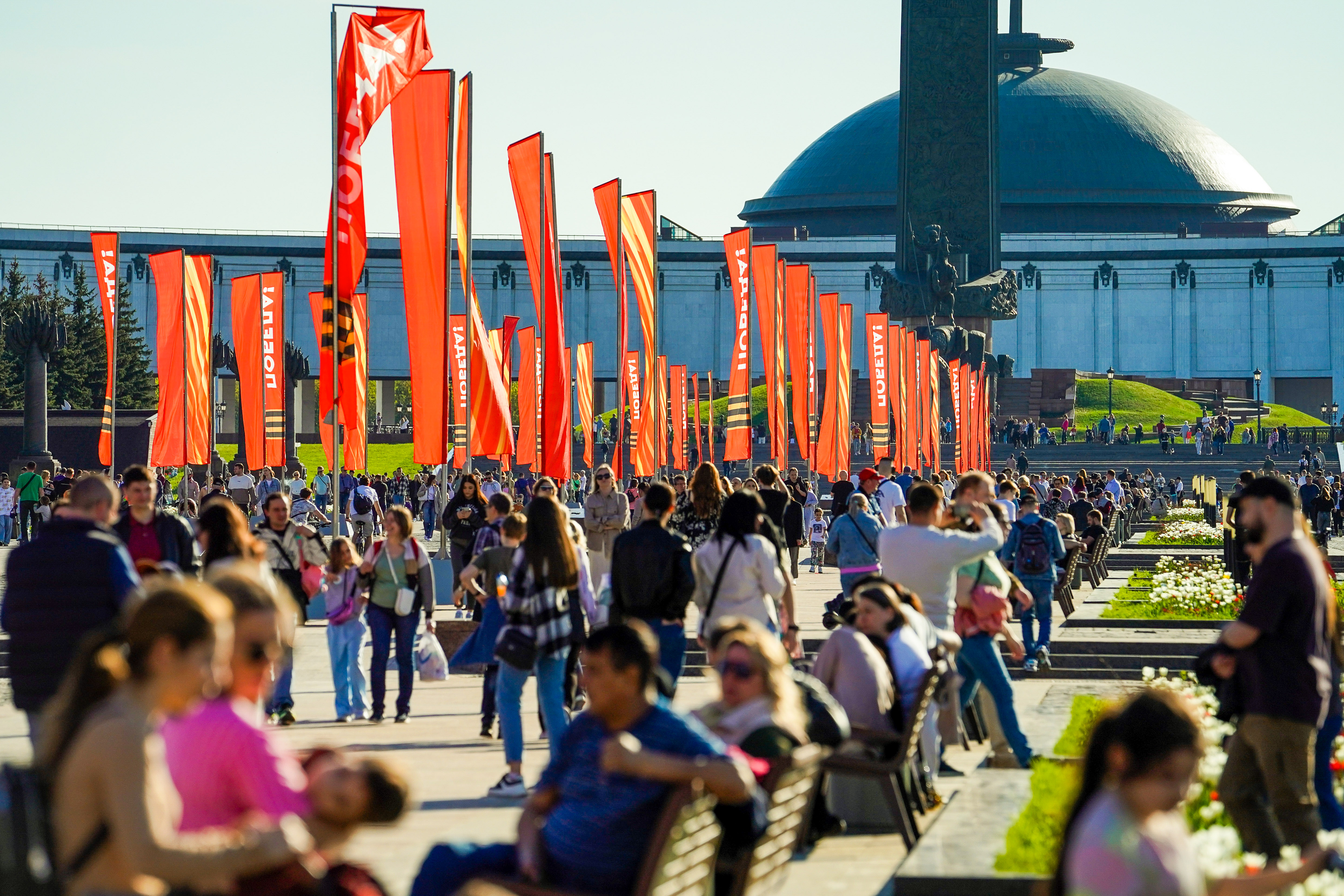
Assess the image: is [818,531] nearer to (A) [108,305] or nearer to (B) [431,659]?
(A) [108,305]

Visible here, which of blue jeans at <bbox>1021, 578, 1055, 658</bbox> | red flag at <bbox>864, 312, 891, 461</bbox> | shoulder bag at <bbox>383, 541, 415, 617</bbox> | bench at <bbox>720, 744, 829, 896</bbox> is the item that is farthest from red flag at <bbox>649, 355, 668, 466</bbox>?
bench at <bbox>720, 744, 829, 896</bbox>

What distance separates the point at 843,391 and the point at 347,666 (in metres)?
26.0

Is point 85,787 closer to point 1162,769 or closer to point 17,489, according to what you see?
point 1162,769

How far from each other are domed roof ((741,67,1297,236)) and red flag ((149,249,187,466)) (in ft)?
288

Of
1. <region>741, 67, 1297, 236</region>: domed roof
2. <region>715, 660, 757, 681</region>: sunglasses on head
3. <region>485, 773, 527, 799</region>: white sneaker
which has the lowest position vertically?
<region>485, 773, 527, 799</region>: white sneaker

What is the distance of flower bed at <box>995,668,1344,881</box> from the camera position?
6180 mm

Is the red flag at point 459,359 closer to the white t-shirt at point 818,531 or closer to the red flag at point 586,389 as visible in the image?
the white t-shirt at point 818,531

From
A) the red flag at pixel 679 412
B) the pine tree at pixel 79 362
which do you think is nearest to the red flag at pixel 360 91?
the red flag at pixel 679 412

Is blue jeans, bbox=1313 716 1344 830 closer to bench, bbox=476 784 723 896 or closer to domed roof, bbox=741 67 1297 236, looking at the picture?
bench, bbox=476 784 723 896

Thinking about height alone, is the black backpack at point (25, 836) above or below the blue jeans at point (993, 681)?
above

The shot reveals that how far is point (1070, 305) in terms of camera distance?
101938 mm

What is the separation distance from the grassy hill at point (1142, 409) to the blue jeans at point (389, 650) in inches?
2759

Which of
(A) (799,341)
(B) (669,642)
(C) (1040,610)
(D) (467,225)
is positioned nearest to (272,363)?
(A) (799,341)

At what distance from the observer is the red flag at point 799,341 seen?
111 feet
